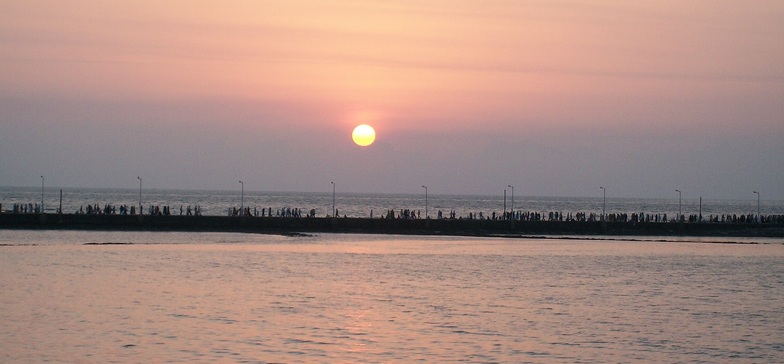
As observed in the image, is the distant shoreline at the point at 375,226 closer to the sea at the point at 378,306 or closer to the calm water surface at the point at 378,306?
the sea at the point at 378,306

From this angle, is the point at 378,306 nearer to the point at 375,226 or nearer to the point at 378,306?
the point at 378,306

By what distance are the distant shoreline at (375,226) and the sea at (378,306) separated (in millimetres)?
23172

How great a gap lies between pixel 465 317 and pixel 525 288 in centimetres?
1165

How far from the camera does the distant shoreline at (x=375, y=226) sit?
9625cm

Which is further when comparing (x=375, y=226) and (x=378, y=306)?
(x=375, y=226)

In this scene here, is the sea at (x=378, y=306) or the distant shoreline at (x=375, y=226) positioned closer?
the sea at (x=378, y=306)

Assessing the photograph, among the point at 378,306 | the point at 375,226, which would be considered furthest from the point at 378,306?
the point at 375,226

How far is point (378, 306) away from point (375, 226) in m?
64.4

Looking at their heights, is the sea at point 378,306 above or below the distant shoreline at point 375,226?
below

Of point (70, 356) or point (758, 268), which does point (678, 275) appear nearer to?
point (758, 268)

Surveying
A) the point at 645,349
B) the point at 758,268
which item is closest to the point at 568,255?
the point at 758,268

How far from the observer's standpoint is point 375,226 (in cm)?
10412

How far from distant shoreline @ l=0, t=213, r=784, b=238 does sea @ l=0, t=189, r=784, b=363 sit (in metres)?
23.2

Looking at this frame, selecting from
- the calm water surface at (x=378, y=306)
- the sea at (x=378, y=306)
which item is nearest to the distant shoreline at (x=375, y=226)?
the sea at (x=378, y=306)
